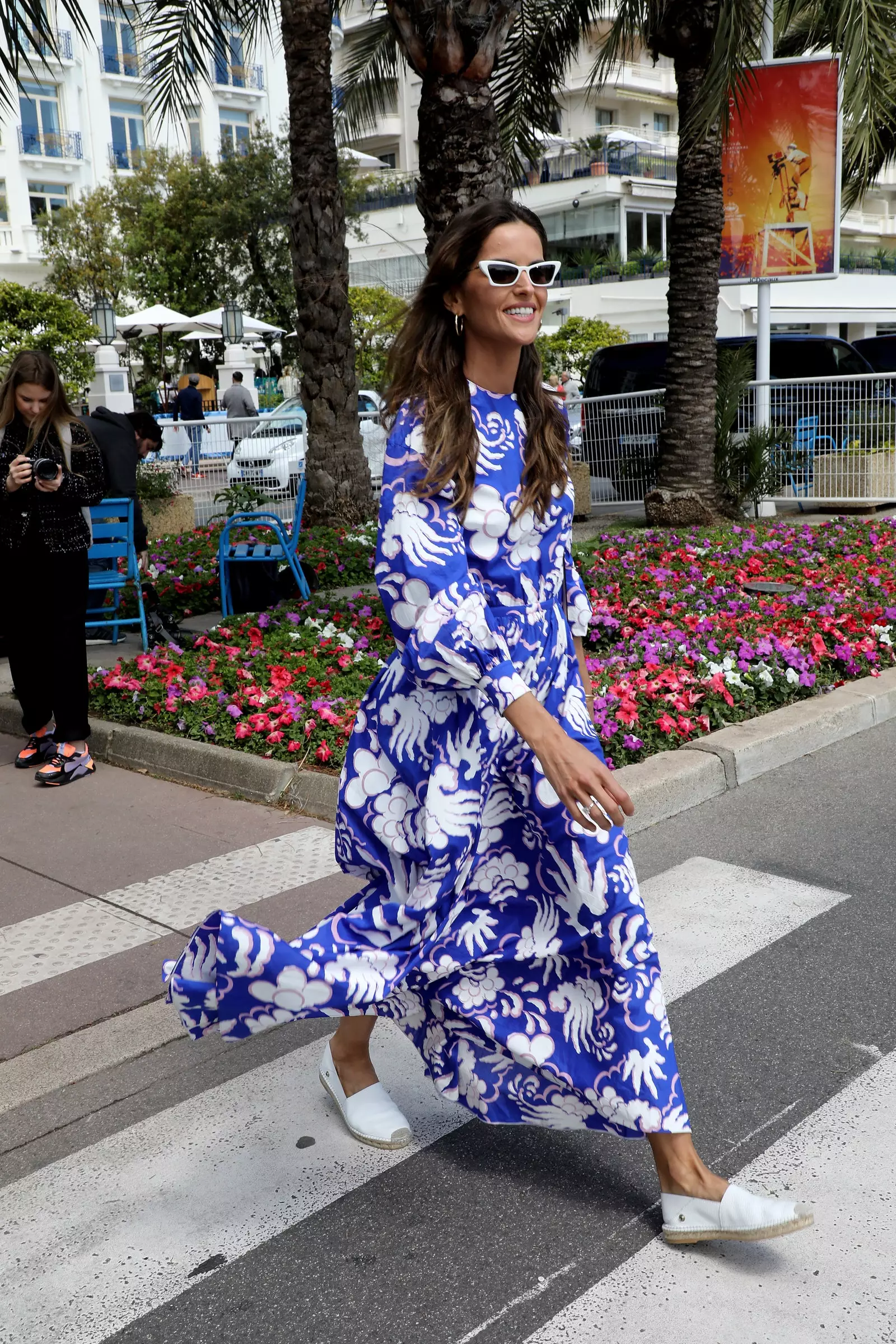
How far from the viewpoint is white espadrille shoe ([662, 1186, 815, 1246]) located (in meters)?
2.45

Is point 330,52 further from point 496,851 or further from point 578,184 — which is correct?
point 578,184

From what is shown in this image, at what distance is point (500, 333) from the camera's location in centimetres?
260

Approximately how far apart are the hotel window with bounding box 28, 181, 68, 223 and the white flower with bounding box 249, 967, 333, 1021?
5298cm

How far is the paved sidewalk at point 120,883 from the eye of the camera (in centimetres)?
382

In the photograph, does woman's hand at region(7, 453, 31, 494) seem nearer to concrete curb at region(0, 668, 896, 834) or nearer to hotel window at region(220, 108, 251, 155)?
concrete curb at region(0, 668, 896, 834)

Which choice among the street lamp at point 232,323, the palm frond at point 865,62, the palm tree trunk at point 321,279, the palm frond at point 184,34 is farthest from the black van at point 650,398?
the street lamp at point 232,323

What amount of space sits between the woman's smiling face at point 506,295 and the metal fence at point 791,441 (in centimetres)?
996

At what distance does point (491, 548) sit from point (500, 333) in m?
0.43

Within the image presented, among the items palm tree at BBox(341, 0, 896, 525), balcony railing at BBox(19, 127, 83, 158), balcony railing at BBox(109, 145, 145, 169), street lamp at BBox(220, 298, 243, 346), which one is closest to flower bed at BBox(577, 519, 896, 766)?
palm tree at BBox(341, 0, 896, 525)

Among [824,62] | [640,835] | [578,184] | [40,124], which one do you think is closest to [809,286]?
[578,184]

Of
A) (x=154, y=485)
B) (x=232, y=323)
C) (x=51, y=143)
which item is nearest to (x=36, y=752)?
(x=154, y=485)

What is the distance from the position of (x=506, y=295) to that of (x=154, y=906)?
261 centimetres

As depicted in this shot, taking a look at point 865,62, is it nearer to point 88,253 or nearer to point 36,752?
point 36,752

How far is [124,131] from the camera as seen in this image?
52094 millimetres
